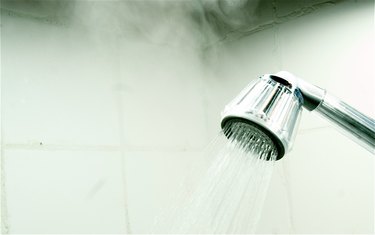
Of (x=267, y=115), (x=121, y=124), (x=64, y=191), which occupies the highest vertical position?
(x=121, y=124)

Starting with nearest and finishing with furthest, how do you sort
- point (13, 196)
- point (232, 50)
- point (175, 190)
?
1. point (13, 196)
2. point (175, 190)
3. point (232, 50)

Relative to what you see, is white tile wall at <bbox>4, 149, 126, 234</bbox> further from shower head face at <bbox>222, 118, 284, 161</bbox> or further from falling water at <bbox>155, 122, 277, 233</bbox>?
shower head face at <bbox>222, 118, 284, 161</bbox>

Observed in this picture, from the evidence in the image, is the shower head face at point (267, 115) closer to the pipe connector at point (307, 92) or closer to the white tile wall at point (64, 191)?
the pipe connector at point (307, 92)

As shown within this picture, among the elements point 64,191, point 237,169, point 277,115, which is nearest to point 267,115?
point 277,115

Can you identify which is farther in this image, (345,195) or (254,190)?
(345,195)

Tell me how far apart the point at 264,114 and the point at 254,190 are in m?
0.24

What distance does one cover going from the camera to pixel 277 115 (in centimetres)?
39

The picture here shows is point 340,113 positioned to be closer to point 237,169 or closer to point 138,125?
point 237,169

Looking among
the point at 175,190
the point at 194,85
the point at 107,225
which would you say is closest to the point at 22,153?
the point at 107,225

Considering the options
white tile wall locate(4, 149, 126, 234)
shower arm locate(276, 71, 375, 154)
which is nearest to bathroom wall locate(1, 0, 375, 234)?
white tile wall locate(4, 149, 126, 234)

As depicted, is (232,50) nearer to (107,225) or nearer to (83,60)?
(83,60)

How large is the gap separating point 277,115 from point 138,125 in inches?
30.2

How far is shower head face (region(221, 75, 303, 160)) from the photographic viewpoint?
380 millimetres

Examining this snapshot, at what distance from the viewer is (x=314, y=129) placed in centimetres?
106
